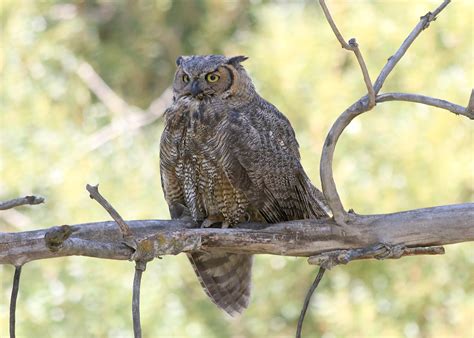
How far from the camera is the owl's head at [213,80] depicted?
8.21ft

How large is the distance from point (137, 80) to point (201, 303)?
2.44m

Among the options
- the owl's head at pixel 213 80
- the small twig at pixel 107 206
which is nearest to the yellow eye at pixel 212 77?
the owl's head at pixel 213 80

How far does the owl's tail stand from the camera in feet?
8.56

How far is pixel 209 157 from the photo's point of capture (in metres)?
2.39

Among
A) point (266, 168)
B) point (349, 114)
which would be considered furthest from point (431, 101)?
point (266, 168)

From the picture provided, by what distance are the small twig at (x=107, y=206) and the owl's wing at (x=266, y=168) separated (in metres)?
0.65

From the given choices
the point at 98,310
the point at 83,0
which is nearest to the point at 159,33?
the point at 83,0

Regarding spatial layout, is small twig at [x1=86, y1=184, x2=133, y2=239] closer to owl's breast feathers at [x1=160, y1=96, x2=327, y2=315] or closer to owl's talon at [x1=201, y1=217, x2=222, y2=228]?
owl's breast feathers at [x1=160, y1=96, x2=327, y2=315]

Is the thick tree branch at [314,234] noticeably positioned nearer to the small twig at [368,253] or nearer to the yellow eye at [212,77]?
the small twig at [368,253]

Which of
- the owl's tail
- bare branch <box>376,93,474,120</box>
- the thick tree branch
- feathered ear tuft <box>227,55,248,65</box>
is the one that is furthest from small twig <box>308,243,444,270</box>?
feathered ear tuft <box>227,55,248,65</box>

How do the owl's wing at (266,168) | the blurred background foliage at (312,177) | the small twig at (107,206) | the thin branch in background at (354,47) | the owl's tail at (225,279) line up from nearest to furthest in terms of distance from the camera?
the small twig at (107,206) < the thin branch in background at (354,47) < the owl's wing at (266,168) < the owl's tail at (225,279) < the blurred background foliage at (312,177)

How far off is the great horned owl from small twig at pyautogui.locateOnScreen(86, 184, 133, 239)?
65 cm

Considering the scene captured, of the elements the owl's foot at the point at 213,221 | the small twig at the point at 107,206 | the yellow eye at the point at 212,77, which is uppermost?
the yellow eye at the point at 212,77

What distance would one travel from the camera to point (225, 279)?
2625 millimetres
